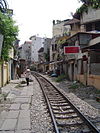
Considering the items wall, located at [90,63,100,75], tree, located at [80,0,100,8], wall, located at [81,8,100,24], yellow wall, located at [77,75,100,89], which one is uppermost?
wall, located at [81,8,100,24]

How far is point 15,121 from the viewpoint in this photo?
272 inches

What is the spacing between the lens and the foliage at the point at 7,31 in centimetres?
1161

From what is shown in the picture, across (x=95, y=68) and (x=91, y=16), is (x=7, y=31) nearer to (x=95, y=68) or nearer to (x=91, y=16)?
(x=95, y=68)

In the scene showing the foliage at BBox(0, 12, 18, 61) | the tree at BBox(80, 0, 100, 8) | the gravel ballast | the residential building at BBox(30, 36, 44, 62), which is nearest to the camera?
the gravel ballast

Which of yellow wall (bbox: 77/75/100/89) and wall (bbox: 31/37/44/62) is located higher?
wall (bbox: 31/37/44/62)

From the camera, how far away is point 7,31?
40.6 ft

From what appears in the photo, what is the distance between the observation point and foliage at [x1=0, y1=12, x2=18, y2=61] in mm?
11609

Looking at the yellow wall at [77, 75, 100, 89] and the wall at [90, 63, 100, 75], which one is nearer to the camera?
the yellow wall at [77, 75, 100, 89]

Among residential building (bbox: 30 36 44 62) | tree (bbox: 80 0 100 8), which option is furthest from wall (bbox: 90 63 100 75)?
residential building (bbox: 30 36 44 62)

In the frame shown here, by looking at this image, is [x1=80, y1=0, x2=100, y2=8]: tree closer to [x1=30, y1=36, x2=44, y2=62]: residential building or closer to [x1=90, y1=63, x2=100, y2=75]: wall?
[x1=90, y1=63, x2=100, y2=75]: wall

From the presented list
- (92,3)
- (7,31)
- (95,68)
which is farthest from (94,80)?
(92,3)

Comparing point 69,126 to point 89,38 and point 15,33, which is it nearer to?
point 15,33

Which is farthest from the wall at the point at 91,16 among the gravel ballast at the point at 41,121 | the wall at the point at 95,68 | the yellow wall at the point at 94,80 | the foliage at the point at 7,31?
the gravel ballast at the point at 41,121

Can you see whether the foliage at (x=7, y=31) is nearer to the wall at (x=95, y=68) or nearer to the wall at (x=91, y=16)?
the wall at (x=95, y=68)
